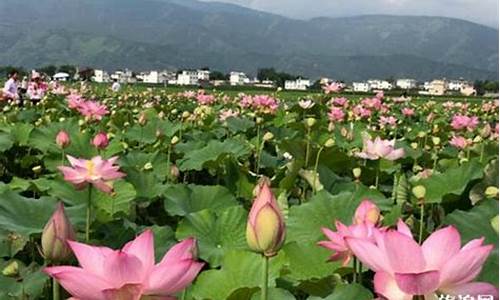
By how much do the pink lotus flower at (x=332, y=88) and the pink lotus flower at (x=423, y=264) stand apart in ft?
14.8

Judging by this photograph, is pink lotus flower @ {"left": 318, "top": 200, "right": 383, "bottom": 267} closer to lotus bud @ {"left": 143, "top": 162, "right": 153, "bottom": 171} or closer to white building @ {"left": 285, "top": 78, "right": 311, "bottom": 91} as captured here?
lotus bud @ {"left": 143, "top": 162, "right": 153, "bottom": 171}

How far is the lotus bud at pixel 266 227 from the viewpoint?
2.89 feet

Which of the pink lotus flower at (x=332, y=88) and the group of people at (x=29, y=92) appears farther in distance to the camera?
the group of people at (x=29, y=92)

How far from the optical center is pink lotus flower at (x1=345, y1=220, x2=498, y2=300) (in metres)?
0.70

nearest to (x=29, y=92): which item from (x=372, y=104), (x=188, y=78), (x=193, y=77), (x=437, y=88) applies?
(x=372, y=104)

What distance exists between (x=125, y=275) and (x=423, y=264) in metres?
0.30

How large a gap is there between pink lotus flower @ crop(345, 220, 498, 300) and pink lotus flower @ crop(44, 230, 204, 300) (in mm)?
177

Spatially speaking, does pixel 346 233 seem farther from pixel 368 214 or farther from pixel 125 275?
pixel 125 275

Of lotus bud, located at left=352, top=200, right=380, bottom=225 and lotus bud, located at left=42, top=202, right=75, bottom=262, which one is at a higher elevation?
lotus bud, located at left=352, top=200, right=380, bottom=225

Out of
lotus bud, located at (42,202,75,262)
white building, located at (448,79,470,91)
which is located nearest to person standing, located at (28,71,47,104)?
lotus bud, located at (42,202,75,262)

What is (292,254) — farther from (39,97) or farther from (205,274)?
(39,97)

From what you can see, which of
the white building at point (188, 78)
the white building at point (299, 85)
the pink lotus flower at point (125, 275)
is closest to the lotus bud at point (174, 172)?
the pink lotus flower at point (125, 275)

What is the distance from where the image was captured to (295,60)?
19050cm

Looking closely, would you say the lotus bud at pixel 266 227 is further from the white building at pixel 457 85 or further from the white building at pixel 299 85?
the white building at pixel 457 85
